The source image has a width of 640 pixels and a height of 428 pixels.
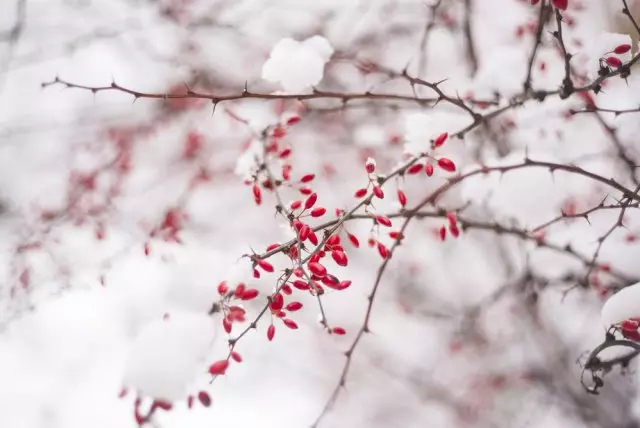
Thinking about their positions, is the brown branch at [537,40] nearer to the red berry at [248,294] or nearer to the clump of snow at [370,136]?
the red berry at [248,294]

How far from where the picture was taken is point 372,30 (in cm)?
421

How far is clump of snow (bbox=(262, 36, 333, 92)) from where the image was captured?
175 cm

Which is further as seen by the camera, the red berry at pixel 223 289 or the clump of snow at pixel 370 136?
the clump of snow at pixel 370 136

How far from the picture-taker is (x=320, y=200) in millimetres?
5812

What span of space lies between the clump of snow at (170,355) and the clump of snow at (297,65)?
3.10 ft

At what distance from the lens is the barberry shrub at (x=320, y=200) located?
7.68ft

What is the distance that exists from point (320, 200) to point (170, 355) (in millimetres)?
4577

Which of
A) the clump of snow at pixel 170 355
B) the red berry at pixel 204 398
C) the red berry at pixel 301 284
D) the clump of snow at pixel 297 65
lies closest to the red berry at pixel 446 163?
the clump of snow at pixel 297 65

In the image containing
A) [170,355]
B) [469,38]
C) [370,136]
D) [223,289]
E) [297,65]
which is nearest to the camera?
[170,355]

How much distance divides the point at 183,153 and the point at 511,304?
3906 millimetres

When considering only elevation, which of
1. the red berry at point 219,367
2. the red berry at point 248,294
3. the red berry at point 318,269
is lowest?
the red berry at point 219,367

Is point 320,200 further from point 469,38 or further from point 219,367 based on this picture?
point 219,367

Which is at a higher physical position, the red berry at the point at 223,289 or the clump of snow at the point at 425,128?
the clump of snow at the point at 425,128

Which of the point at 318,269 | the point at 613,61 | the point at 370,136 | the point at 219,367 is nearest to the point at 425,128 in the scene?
the point at 613,61
